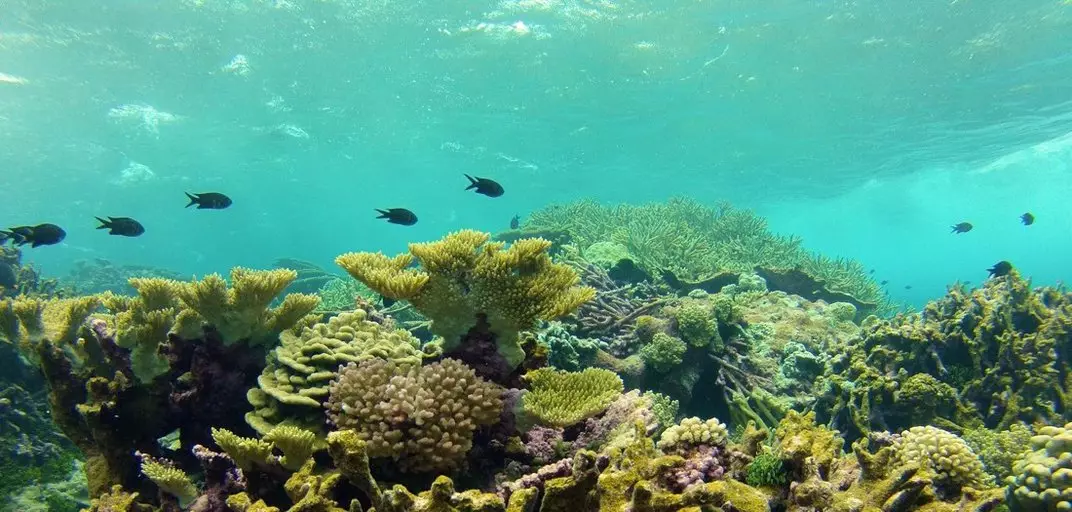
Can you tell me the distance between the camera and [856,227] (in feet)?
302

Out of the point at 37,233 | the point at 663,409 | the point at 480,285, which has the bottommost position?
the point at 663,409

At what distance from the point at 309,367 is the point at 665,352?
4.16 m

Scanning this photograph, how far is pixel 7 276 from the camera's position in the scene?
9758 millimetres

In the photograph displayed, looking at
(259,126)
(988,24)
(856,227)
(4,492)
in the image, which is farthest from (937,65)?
(856,227)

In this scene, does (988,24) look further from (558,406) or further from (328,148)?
(328,148)

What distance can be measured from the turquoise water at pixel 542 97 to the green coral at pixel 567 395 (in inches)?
600

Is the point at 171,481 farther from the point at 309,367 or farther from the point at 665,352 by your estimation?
the point at 665,352

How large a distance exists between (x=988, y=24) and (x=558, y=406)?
79.0 ft

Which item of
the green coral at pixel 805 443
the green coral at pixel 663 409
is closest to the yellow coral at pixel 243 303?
the green coral at pixel 663 409

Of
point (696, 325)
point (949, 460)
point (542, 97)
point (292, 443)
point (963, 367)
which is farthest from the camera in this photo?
point (542, 97)

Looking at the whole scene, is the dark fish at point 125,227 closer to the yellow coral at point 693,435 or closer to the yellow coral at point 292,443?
the yellow coral at point 292,443

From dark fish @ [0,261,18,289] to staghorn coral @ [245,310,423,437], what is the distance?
10450mm

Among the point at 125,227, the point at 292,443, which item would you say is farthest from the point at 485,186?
the point at 125,227

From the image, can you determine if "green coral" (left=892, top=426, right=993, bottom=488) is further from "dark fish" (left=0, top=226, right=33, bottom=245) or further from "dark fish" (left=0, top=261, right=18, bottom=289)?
"dark fish" (left=0, top=261, right=18, bottom=289)
